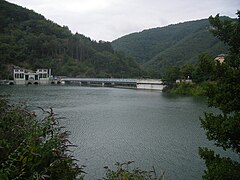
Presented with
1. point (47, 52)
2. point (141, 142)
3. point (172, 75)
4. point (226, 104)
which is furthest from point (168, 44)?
point (226, 104)

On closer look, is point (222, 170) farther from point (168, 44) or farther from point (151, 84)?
point (168, 44)

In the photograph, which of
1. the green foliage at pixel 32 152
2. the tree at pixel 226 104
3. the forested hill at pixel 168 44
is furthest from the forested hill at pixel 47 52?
the tree at pixel 226 104

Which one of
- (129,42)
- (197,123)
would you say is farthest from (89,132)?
(129,42)

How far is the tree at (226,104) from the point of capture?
5.34 meters

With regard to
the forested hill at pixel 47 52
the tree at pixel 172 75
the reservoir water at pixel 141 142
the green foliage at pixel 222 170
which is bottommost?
the reservoir water at pixel 141 142

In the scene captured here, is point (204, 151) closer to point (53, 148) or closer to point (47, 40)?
point (53, 148)

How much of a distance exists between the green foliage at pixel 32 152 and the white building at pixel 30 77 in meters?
69.2

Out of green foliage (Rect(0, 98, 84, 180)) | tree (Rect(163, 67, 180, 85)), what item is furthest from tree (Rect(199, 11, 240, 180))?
tree (Rect(163, 67, 180, 85))

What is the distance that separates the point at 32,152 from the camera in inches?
143

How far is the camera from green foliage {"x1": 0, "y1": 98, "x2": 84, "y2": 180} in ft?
11.8

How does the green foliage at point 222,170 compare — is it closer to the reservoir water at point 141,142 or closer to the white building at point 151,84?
the reservoir water at point 141,142

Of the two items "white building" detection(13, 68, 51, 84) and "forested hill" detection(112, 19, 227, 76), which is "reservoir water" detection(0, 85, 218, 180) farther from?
"forested hill" detection(112, 19, 227, 76)

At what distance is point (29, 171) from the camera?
12.2 ft

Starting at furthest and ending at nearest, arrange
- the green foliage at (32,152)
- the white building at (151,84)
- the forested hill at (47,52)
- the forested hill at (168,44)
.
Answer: the forested hill at (168,44) < the forested hill at (47,52) < the white building at (151,84) < the green foliage at (32,152)
